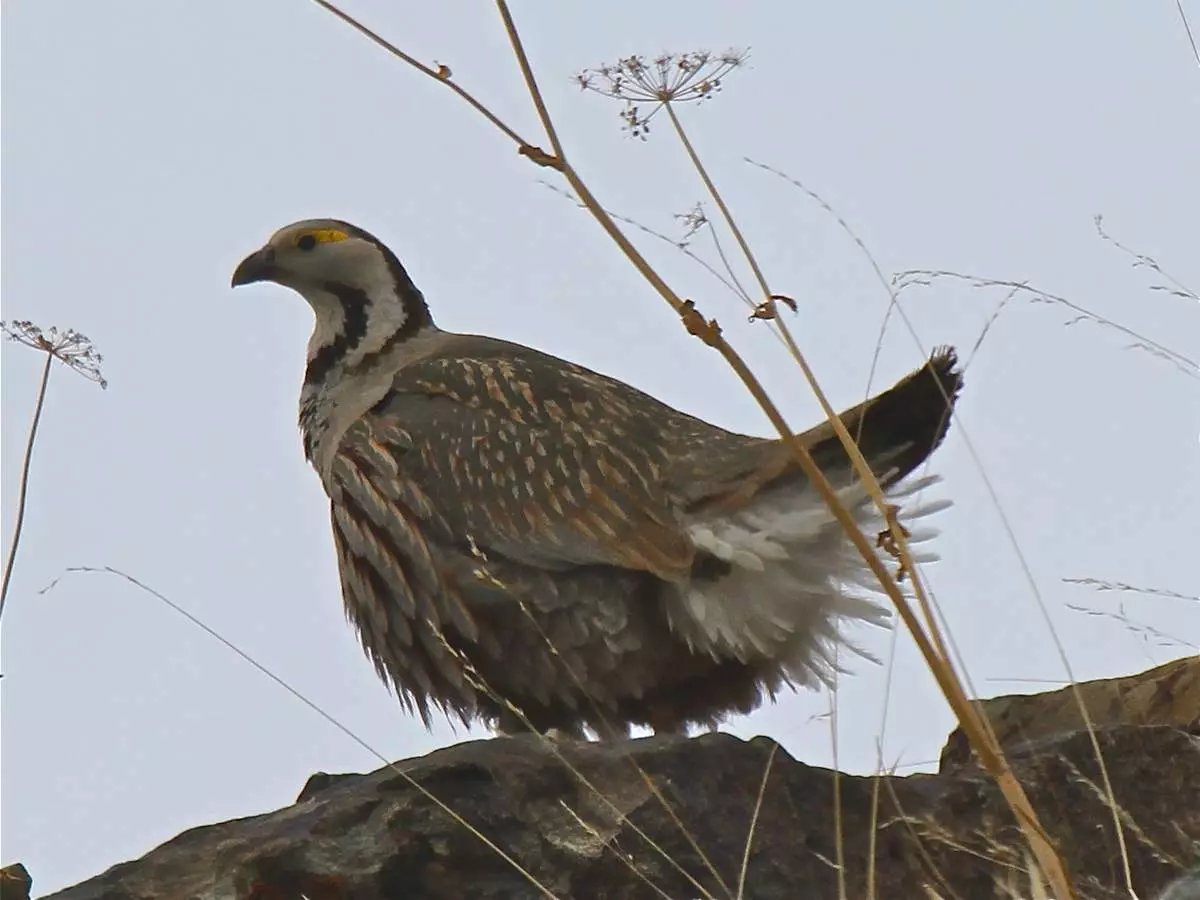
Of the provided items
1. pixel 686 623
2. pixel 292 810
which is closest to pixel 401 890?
pixel 292 810

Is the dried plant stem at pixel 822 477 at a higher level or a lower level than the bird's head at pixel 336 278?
lower

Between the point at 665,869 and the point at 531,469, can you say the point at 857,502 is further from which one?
the point at 665,869

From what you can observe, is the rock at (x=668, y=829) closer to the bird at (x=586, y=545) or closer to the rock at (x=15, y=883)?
the rock at (x=15, y=883)

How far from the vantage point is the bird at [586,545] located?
5598 millimetres

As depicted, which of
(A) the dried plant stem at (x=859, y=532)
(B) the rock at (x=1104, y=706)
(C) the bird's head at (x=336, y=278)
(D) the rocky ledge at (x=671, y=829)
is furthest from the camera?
(C) the bird's head at (x=336, y=278)

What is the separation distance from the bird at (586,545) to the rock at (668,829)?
129 centimetres

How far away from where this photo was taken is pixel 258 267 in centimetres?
688

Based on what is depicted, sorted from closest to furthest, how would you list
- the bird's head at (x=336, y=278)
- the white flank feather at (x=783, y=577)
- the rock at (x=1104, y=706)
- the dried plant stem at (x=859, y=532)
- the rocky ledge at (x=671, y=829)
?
the dried plant stem at (x=859, y=532), the rocky ledge at (x=671, y=829), the rock at (x=1104, y=706), the white flank feather at (x=783, y=577), the bird's head at (x=336, y=278)

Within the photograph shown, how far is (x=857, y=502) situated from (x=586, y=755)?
168cm

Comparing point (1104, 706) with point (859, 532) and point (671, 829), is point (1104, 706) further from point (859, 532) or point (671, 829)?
point (859, 532)

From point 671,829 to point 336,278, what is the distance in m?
3.48

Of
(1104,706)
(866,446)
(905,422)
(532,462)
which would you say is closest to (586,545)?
(532,462)

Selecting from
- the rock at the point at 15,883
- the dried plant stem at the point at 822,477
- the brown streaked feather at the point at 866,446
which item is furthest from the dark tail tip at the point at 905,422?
the rock at the point at 15,883

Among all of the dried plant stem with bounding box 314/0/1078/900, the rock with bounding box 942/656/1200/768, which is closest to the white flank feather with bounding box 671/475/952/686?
the rock with bounding box 942/656/1200/768
